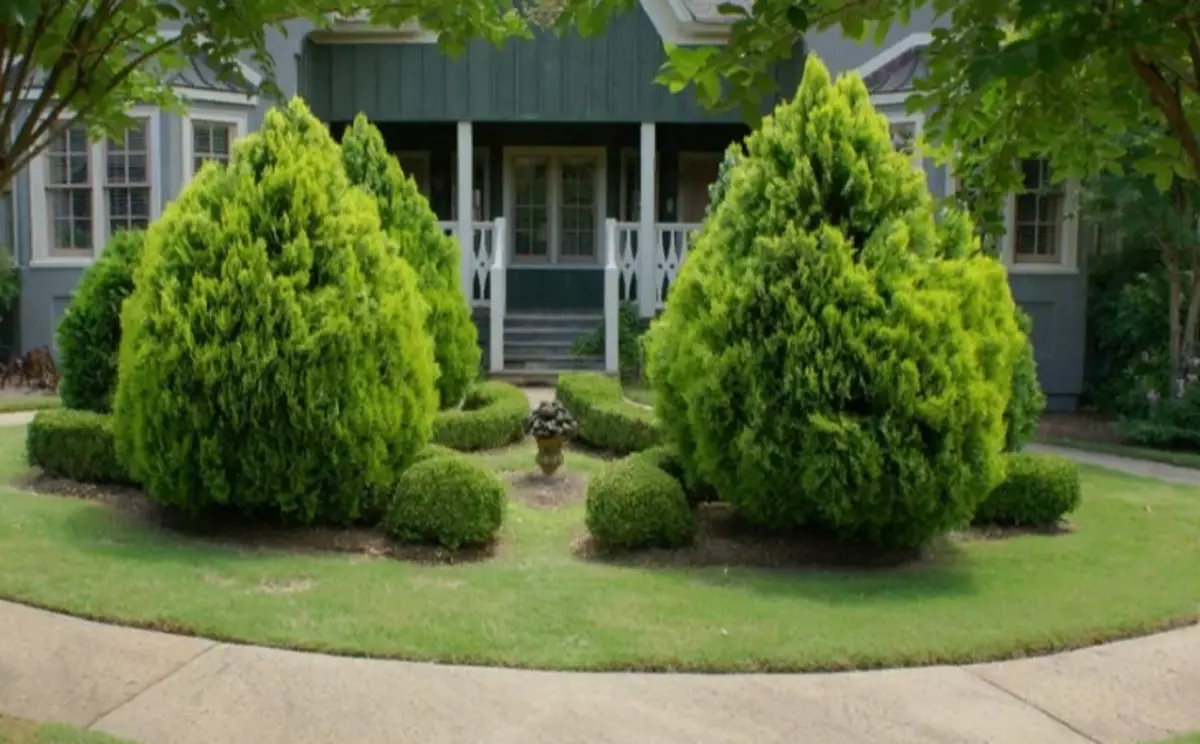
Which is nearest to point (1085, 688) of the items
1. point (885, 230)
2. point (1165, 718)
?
point (1165, 718)

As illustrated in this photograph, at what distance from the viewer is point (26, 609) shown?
537 centimetres

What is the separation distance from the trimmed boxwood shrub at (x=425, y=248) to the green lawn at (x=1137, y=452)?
21.3 ft

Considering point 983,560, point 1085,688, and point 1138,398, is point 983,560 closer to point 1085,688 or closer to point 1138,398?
point 1085,688

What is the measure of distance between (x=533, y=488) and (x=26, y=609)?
403 cm

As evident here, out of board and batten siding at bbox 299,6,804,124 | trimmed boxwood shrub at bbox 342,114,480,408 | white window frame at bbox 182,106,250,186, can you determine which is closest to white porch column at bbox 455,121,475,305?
board and batten siding at bbox 299,6,804,124

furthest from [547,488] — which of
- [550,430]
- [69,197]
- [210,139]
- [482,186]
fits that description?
[482,186]

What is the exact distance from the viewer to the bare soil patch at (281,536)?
21.8 ft

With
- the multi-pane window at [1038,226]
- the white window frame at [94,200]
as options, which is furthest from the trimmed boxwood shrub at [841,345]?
the white window frame at [94,200]

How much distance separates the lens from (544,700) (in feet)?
14.3

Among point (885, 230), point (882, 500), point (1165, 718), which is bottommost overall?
point (1165, 718)

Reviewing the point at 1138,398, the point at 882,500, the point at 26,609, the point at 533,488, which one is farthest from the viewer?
the point at 1138,398

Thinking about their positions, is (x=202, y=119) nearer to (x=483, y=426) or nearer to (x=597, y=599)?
(x=483, y=426)

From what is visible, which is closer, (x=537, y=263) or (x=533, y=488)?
(x=533, y=488)

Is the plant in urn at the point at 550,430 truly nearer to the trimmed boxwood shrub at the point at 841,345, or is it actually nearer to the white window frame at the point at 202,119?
the trimmed boxwood shrub at the point at 841,345
